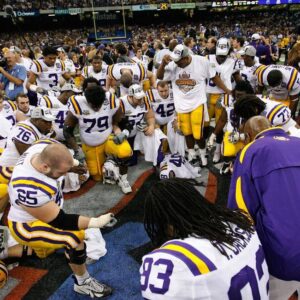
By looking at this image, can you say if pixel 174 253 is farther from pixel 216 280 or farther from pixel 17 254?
pixel 17 254

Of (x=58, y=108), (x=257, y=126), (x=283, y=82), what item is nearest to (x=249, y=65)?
(x=283, y=82)

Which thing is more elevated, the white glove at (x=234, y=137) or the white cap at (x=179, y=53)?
the white cap at (x=179, y=53)

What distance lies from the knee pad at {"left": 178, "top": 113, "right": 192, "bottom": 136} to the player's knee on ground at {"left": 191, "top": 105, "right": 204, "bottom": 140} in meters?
0.06

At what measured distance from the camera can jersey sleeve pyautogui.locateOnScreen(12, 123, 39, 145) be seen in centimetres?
335

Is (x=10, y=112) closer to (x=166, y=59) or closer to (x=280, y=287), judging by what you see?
(x=166, y=59)

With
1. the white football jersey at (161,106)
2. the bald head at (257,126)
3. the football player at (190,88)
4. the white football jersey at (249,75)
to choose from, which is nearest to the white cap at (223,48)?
the football player at (190,88)

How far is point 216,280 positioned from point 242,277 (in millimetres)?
124

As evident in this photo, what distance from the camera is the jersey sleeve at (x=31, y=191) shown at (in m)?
2.47

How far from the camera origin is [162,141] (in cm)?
485

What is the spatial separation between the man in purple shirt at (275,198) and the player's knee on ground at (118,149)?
265cm

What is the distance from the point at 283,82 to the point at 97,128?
2.47 meters

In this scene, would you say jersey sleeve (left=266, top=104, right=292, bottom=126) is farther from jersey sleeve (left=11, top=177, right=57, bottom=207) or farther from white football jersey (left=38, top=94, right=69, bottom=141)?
white football jersey (left=38, top=94, right=69, bottom=141)

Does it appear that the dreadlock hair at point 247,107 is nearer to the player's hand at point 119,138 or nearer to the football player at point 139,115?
the player's hand at point 119,138

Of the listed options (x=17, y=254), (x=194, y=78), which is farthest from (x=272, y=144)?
(x=194, y=78)
